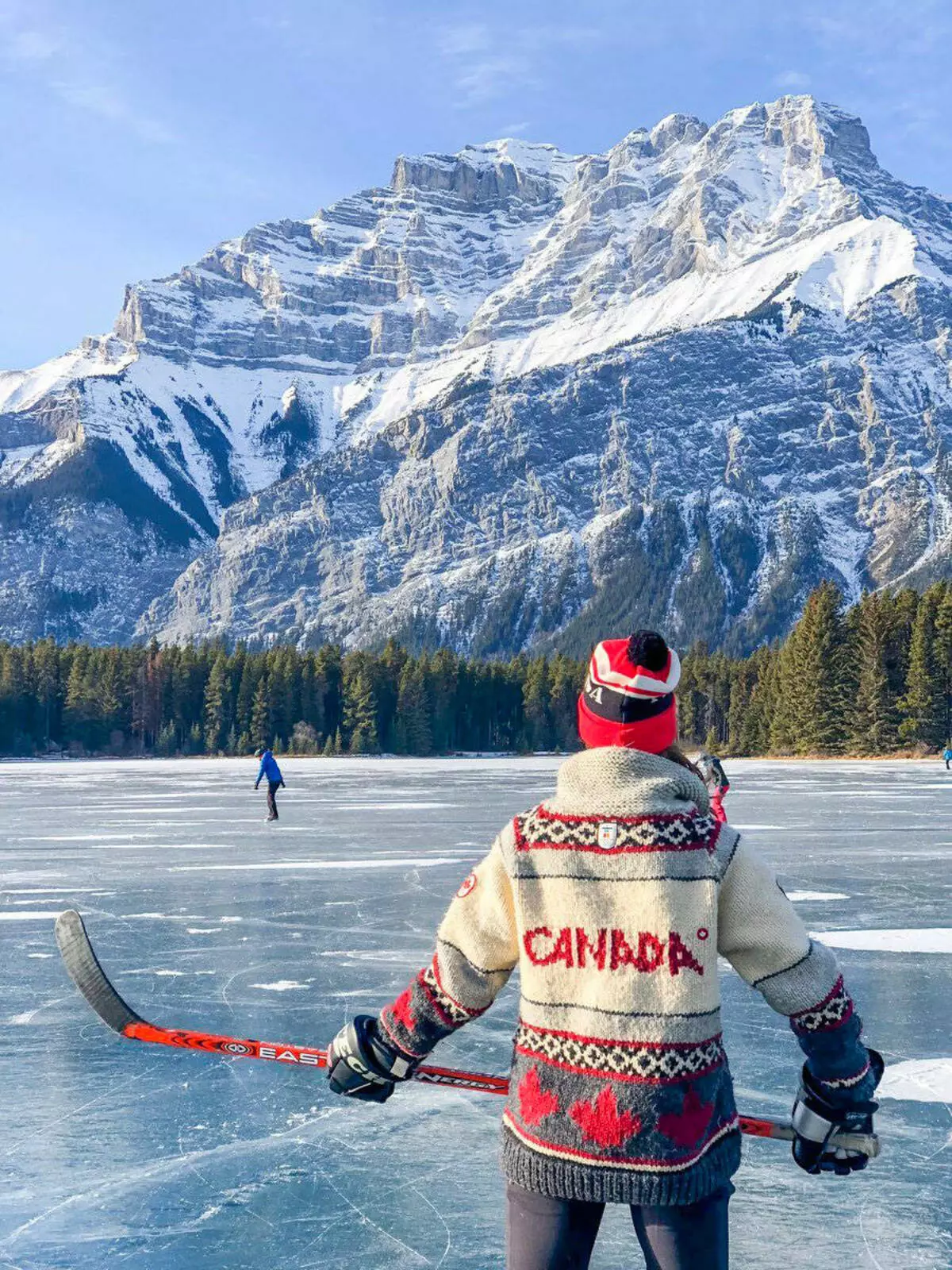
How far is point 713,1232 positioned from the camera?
3691 mm

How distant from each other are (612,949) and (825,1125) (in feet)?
2.68

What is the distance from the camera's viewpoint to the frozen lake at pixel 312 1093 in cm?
568

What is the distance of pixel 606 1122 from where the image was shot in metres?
3.62

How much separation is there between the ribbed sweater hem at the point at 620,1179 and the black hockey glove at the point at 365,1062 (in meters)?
0.45

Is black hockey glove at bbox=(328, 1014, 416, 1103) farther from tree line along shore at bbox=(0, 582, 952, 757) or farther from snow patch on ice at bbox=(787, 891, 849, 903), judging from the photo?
tree line along shore at bbox=(0, 582, 952, 757)

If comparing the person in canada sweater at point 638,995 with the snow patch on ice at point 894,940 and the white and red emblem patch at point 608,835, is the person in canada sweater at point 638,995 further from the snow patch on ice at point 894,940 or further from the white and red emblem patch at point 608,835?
the snow patch on ice at point 894,940

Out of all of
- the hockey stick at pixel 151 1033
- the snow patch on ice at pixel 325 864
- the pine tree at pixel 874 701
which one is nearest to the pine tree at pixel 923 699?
the pine tree at pixel 874 701

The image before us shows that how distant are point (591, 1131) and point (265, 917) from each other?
11195 mm

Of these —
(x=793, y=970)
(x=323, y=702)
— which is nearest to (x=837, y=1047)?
(x=793, y=970)

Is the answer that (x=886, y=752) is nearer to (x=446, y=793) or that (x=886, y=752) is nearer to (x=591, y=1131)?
(x=446, y=793)

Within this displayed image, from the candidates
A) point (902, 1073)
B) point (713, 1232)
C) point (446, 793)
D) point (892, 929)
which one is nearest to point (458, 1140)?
point (902, 1073)

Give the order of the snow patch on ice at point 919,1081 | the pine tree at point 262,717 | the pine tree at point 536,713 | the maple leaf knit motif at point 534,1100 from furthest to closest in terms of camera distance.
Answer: the pine tree at point 536,713 → the pine tree at point 262,717 → the snow patch on ice at point 919,1081 → the maple leaf knit motif at point 534,1100

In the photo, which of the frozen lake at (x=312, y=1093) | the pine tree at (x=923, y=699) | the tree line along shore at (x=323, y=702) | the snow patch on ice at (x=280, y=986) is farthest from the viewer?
the tree line along shore at (x=323, y=702)

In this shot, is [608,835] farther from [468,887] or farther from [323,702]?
[323,702]
